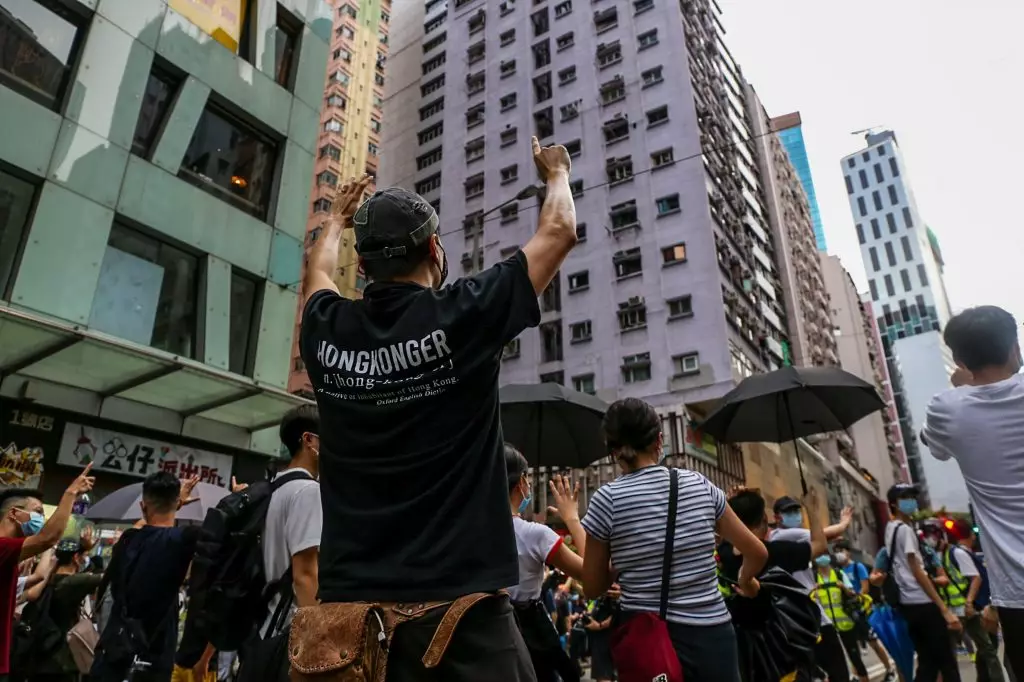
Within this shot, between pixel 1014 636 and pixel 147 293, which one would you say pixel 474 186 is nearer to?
pixel 147 293

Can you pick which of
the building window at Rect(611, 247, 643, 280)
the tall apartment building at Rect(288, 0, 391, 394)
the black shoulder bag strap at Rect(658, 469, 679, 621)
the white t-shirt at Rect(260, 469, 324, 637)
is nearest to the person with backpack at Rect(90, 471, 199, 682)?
the white t-shirt at Rect(260, 469, 324, 637)

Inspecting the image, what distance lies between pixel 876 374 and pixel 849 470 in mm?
23903

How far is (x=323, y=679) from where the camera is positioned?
57.2 inches

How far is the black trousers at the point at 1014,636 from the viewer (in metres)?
2.56

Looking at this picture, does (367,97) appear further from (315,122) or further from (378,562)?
(378,562)

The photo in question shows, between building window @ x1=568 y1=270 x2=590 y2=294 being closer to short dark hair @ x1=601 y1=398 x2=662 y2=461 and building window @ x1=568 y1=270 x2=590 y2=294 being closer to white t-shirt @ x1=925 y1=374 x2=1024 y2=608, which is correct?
short dark hair @ x1=601 y1=398 x2=662 y2=461

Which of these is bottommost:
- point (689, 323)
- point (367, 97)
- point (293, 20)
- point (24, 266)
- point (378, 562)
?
point (378, 562)

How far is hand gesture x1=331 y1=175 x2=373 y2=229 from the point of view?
247cm

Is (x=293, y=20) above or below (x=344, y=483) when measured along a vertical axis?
above

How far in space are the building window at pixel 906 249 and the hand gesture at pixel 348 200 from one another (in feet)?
381


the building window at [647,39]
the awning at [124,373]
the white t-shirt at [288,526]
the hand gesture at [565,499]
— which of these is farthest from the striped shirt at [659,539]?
the building window at [647,39]

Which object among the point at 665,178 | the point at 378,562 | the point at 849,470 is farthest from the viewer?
the point at 849,470

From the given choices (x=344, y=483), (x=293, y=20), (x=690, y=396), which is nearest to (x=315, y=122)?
(x=293, y=20)

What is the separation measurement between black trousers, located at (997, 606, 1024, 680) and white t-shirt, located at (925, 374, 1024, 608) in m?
0.04
